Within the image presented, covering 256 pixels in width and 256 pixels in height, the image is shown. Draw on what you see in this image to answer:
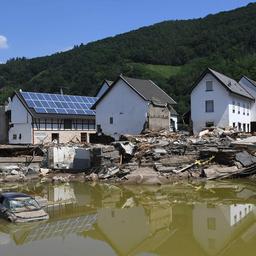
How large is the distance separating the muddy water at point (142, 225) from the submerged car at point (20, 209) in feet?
1.40

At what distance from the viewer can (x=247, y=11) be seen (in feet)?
375

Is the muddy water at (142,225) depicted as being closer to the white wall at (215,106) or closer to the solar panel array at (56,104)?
the white wall at (215,106)

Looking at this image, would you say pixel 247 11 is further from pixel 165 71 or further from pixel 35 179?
pixel 35 179

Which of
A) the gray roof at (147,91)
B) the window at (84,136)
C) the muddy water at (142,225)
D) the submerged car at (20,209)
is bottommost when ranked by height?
the muddy water at (142,225)

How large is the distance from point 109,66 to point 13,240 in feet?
312

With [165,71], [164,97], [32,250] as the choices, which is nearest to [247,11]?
[165,71]

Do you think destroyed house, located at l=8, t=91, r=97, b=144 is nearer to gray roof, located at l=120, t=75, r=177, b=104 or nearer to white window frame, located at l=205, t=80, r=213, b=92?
gray roof, located at l=120, t=75, r=177, b=104

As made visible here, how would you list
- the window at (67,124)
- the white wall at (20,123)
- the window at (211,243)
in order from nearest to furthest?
the window at (211,243), the white wall at (20,123), the window at (67,124)

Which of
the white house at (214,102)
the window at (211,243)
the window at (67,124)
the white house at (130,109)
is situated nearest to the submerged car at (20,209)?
the window at (211,243)

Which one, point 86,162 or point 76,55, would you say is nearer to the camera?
point 86,162

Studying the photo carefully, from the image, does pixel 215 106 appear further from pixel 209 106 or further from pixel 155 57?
pixel 155 57

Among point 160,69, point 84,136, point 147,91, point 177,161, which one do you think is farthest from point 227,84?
point 160,69

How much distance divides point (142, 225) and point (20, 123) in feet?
126

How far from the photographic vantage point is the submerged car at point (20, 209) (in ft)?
66.0
